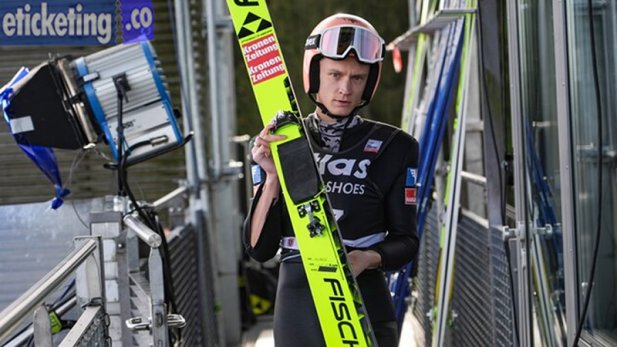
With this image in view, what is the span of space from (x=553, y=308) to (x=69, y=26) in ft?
6.71

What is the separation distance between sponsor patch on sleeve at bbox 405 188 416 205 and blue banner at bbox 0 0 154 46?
174 centimetres

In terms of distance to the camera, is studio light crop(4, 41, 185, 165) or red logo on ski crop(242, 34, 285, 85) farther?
studio light crop(4, 41, 185, 165)

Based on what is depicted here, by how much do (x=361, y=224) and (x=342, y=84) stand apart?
0.36 m

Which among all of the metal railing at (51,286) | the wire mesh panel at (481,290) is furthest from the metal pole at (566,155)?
the metal railing at (51,286)

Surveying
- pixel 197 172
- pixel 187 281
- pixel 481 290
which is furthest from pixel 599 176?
pixel 197 172

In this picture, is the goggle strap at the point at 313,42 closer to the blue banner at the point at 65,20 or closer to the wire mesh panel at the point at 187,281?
the blue banner at the point at 65,20

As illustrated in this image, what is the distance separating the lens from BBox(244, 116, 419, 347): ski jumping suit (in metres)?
2.84

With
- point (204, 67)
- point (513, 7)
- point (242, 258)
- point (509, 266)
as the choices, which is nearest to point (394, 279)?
point (509, 266)

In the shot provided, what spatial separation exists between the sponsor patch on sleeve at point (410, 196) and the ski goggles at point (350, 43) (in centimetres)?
35

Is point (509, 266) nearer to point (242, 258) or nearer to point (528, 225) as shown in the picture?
point (528, 225)

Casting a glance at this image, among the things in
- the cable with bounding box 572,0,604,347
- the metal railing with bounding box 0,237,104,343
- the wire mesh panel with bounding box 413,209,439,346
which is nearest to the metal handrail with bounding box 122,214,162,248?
the metal railing with bounding box 0,237,104,343

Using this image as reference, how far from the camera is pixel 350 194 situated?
2842mm

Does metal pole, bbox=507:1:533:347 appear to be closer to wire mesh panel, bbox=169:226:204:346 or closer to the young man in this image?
the young man

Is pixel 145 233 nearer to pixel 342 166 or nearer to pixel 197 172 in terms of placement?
pixel 342 166
